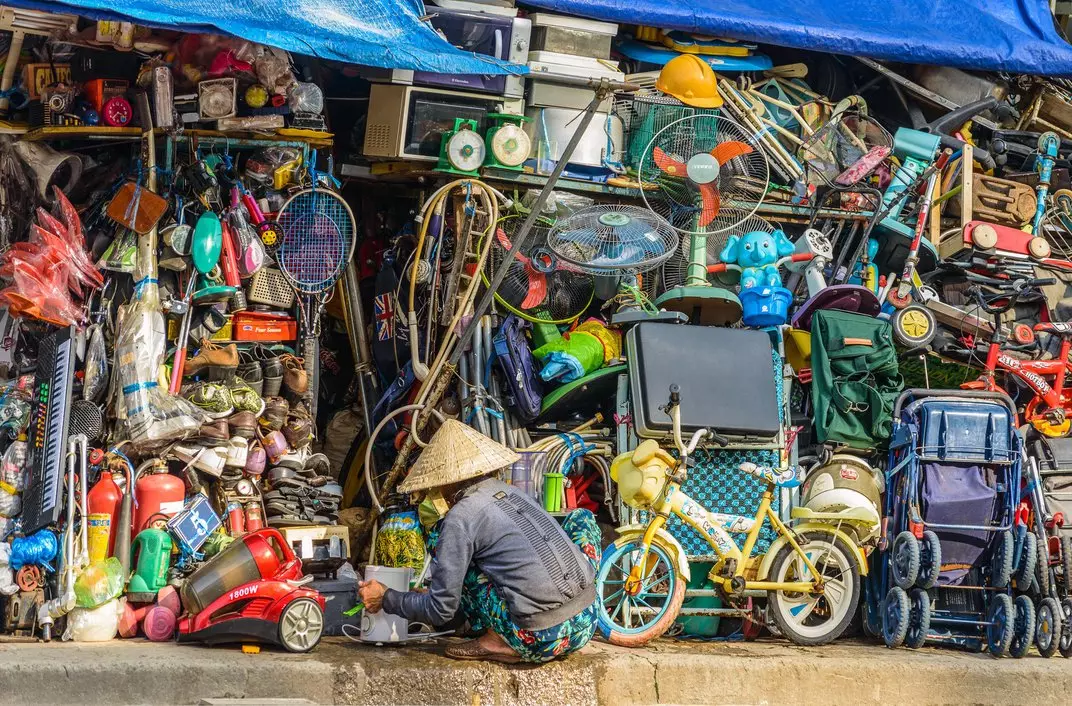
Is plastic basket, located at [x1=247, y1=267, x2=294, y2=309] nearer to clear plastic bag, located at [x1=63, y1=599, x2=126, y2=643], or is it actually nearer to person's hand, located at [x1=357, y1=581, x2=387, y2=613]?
clear plastic bag, located at [x1=63, y1=599, x2=126, y2=643]

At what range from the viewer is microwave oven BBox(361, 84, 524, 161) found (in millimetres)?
10242

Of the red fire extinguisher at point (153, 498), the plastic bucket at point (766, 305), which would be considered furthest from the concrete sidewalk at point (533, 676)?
the plastic bucket at point (766, 305)

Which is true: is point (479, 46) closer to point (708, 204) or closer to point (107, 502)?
point (708, 204)

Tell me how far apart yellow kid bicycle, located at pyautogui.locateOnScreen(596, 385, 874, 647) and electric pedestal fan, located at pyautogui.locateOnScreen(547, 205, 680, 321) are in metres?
1.28

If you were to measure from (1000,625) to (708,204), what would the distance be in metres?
3.44

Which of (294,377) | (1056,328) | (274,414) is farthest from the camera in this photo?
(1056,328)

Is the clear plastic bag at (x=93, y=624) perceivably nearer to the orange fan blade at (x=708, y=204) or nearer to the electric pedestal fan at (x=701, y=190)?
the electric pedestal fan at (x=701, y=190)

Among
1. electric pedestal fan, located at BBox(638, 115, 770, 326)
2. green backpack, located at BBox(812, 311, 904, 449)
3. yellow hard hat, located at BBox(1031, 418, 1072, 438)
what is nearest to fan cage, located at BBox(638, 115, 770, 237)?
electric pedestal fan, located at BBox(638, 115, 770, 326)

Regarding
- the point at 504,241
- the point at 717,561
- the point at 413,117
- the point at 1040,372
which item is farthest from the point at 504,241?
the point at 1040,372

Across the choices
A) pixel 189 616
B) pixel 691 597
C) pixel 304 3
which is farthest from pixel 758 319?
pixel 189 616

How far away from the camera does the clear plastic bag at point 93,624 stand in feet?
26.3

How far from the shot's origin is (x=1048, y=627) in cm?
903

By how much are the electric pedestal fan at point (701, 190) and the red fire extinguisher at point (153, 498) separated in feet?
11.6

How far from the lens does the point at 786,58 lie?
1191cm
